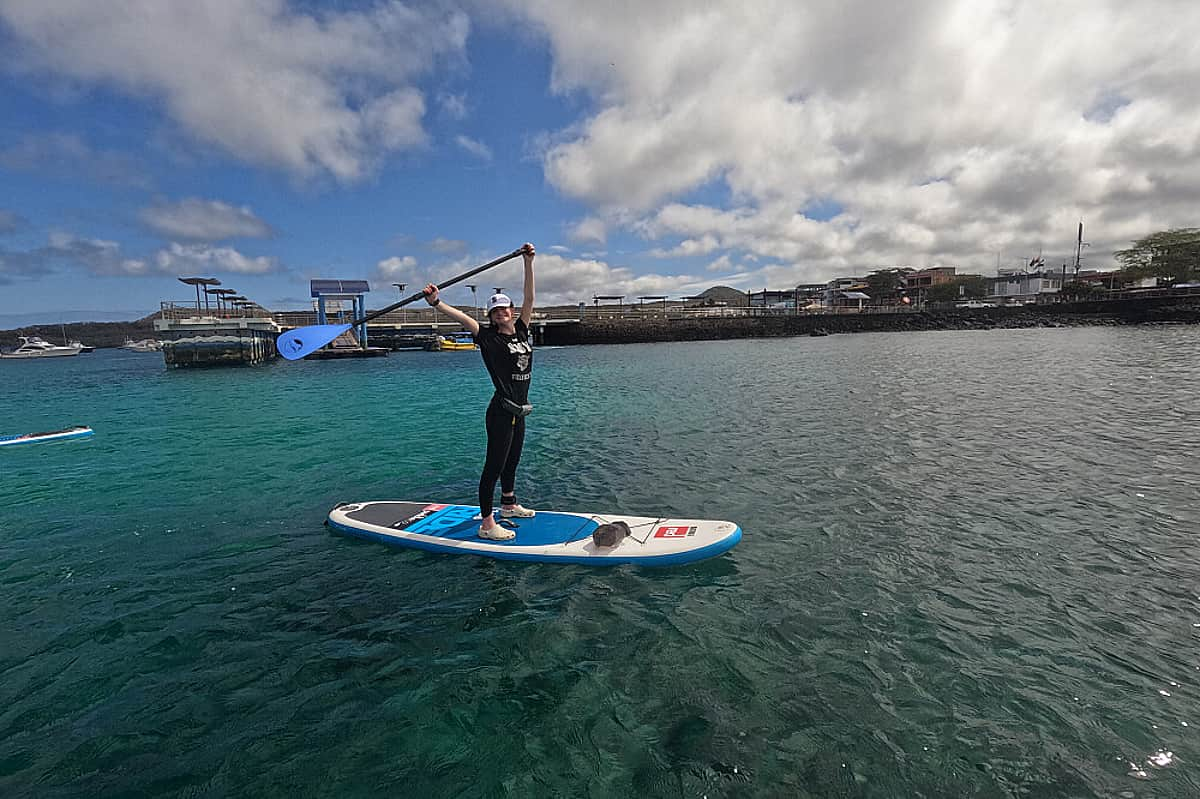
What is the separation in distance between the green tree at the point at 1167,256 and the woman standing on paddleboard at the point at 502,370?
A: 14196 centimetres

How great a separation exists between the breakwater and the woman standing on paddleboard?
9158 cm

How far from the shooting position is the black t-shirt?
24.1ft

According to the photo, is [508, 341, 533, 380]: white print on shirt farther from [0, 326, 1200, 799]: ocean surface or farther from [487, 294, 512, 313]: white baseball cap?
[0, 326, 1200, 799]: ocean surface

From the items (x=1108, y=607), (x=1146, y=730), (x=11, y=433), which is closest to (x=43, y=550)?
(x=1146, y=730)

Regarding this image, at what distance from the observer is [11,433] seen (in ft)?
72.2

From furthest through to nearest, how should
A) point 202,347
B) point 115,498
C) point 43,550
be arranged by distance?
point 202,347
point 115,498
point 43,550

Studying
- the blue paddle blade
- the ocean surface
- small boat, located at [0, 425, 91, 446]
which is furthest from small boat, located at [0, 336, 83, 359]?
the blue paddle blade

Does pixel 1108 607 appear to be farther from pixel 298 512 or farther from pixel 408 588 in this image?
pixel 298 512

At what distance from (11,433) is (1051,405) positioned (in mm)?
40199

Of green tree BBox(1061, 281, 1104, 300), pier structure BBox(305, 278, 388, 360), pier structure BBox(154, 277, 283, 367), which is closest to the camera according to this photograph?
pier structure BBox(154, 277, 283, 367)

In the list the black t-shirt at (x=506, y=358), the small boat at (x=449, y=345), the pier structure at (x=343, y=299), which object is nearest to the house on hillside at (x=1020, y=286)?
the small boat at (x=449, y=345)

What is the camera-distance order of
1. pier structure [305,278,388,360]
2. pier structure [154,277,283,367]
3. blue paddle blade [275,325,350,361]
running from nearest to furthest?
blue paddle blade [275,325,350,361]
pier structure [154,277,283,367]
pier structure [305,278,388,360]

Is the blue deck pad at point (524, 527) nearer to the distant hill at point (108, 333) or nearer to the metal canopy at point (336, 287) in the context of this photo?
the metal canopy at point (336, 287)

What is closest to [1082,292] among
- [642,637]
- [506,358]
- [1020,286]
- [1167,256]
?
[1167,256]
